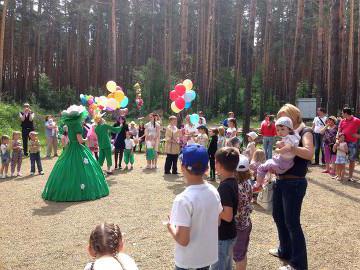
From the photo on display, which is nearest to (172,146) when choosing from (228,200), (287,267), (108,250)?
(287,267)

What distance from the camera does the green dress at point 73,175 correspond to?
7.93 metres

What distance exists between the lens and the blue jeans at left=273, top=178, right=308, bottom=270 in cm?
409

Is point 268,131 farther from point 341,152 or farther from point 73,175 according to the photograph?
point 73,175

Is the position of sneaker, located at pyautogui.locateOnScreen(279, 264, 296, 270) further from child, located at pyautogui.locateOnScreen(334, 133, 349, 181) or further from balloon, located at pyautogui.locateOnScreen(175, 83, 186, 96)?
balloon, located at pyautogui.locateOnScreen(175, 83, 186, 96)

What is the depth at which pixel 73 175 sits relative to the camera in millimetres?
7977

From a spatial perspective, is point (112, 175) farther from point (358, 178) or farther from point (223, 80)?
point (223, 80)

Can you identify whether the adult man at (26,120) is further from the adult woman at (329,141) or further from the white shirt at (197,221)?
the white shirt at (197,221)

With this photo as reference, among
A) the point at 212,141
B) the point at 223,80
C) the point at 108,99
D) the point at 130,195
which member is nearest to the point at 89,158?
the point at 130,195

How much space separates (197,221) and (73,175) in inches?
226

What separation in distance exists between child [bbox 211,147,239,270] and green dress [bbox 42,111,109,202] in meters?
5.19

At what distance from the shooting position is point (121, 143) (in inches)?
478

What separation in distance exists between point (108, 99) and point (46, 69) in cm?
3173

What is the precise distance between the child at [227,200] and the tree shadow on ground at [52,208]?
4.65 m

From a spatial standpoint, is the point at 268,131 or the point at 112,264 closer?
the point at 112,264
